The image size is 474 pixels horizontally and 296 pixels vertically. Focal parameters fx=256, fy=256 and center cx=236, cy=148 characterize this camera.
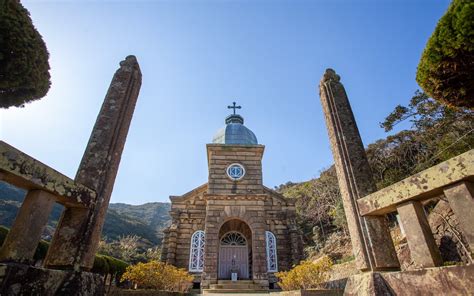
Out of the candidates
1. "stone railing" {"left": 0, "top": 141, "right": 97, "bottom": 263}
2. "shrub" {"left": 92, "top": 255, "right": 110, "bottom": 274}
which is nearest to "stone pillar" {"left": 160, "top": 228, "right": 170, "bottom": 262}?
"shrub" {"left": 92, "top": 255, "right": 110, "bottom": 274}

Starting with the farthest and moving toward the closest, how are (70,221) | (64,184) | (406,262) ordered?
1. (406,262)
2. (70,221)
3. (64,184)

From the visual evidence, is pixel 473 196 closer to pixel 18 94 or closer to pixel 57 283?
pixel 57 283

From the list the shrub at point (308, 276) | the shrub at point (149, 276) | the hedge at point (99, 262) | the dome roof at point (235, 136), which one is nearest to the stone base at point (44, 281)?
the shrub at point (149, 276)

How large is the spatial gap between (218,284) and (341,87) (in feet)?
37.2

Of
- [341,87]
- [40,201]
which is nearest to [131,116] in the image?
[40,201]

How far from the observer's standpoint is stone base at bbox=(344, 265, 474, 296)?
2016 millimetres

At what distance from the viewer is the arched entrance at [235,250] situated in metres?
14.9

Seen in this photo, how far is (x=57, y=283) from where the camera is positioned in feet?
8.21

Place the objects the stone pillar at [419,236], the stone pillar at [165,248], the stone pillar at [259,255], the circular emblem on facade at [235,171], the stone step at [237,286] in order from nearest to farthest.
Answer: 1. the stone pillar at [419,236]
2. the stone step at [237,286]
3. the stone pillar at [259,255]
4. the stone pillar at [165,248]
5. the circular emblem on facade at [235,171]

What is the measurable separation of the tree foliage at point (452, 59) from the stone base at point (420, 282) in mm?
4529

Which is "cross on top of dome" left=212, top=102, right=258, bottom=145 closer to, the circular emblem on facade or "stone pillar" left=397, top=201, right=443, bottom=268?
the circular emblem on facade

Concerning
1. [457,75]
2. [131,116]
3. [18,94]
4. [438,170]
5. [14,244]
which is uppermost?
[18,94]

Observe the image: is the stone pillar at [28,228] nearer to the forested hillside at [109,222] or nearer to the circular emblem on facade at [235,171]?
the circular emblem on facade at [235,171]

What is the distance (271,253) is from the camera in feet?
48.4
